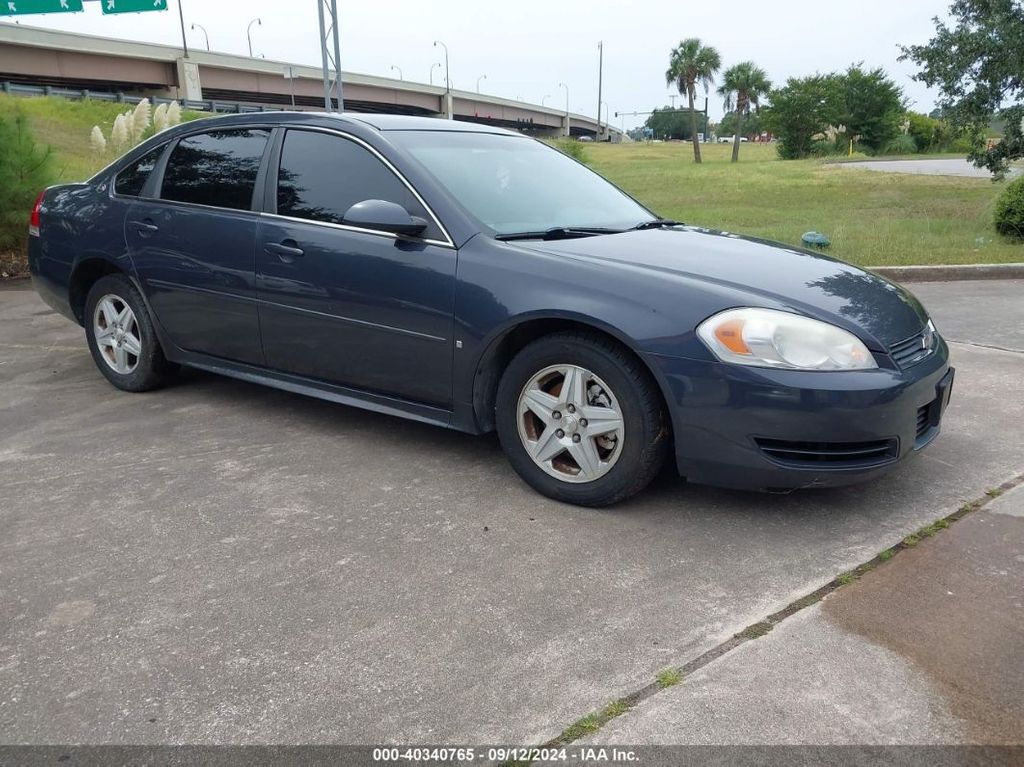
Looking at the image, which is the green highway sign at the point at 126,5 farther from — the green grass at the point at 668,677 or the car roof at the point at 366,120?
the green grass at the point at 668,677

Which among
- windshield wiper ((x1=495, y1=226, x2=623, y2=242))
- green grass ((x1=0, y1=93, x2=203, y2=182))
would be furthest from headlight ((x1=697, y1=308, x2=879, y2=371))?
green grass ((x1=0, y1=93, x2=203, y2=182))

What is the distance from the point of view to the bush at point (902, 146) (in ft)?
180

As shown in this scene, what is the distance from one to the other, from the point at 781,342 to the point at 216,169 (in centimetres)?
317

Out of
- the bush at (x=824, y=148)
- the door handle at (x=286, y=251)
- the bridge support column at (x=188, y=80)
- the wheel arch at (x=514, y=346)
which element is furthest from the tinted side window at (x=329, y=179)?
the bush at (x=824, y=148)

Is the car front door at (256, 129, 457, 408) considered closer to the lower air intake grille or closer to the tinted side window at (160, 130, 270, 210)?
the tinted side window at (160, 130, 270, 210)

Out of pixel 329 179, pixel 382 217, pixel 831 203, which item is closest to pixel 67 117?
pixel 831 203

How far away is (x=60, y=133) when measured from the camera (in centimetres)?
2992

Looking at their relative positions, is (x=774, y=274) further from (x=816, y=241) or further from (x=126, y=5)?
(x=126, y=5)

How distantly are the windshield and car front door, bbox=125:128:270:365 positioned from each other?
3.12 ft

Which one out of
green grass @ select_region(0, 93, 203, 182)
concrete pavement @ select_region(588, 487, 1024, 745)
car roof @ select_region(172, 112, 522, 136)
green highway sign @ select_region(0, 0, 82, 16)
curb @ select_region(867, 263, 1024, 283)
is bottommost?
concrete pavement @ select_region(588, 487, 1024, 745)

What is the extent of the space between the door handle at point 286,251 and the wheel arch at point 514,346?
1152 millimetres

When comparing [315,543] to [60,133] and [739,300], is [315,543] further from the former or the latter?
[60,133]

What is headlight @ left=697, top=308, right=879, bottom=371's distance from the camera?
10.5 feet

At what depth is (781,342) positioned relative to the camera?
324 cm
